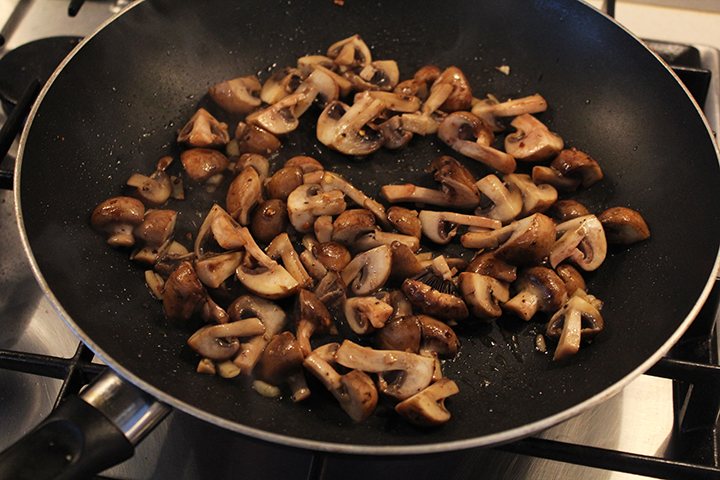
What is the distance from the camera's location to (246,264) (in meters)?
1.63

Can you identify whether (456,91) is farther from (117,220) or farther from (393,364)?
(117,220)

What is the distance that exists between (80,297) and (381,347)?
861 millimetres

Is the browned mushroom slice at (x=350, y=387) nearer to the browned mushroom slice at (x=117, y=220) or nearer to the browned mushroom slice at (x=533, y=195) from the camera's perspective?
the browned mushroom slice at (x=117, y=220)

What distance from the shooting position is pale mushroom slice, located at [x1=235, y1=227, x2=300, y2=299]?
1.56m

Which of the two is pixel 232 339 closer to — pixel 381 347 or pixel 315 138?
pixel 381 347

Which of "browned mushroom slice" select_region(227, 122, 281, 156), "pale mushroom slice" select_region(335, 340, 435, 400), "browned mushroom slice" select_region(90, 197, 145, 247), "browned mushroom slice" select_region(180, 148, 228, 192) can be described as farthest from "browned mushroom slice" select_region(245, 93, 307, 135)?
"pale mushroom slice" select_region(335, 340, 435, 400)

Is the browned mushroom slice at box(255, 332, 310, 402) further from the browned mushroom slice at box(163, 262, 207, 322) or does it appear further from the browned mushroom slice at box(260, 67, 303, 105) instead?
the browned mushroom slice at box(260, 67, 303, 105)

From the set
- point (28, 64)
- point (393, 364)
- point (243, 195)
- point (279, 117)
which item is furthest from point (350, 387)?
point (28, 64)

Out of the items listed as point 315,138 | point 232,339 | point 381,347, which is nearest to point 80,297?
point 232,339

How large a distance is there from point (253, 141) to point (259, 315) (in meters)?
0.70

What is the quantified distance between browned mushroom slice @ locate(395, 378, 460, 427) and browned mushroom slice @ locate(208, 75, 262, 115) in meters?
1.28

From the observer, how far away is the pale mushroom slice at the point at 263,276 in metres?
1.56

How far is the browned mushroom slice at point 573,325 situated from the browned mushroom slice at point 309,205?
0.77m

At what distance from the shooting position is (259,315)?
5.11ft
